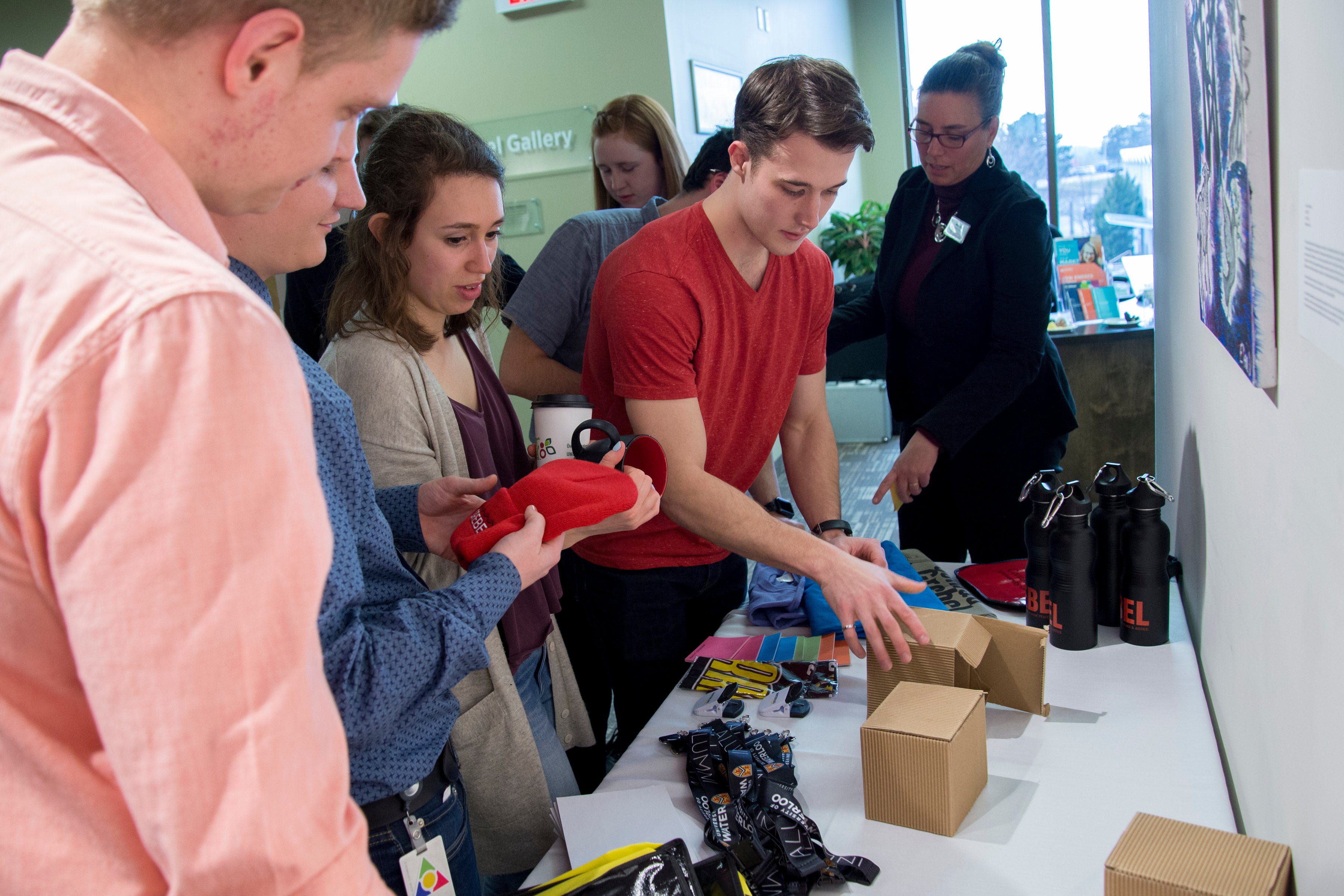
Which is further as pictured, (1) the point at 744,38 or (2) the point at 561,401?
(1) the point at 744,38

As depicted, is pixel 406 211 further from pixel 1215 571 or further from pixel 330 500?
pixel 1215 571

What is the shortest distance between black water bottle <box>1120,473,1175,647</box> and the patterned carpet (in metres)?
2.35

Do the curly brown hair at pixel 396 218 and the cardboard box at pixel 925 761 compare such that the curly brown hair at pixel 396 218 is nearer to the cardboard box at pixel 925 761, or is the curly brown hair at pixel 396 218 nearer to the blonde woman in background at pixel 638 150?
the cardboard box at pixel 925 761

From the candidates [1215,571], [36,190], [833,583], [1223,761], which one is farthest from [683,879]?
[1215,571]

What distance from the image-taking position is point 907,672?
4.34 ft

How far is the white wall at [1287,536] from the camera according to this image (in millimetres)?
726

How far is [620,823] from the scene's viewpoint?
112 centimetres

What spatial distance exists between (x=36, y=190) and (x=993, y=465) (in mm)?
2275

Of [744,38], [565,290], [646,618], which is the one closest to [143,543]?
[646,618]

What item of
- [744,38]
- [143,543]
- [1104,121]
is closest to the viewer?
[143,543]

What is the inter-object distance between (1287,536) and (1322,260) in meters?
0.33

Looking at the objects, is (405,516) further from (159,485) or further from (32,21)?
(32,21)

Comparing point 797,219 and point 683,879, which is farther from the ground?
point 797,219

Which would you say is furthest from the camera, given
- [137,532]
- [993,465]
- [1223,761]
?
→ [993,465]
